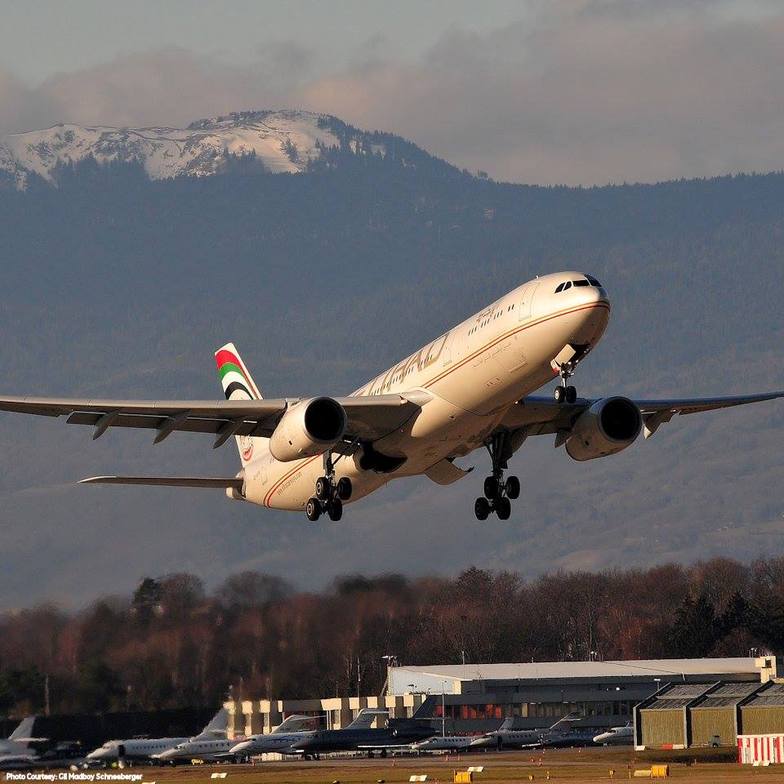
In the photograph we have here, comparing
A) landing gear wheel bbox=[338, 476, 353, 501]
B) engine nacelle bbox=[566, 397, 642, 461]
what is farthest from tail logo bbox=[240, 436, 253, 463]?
engine nacelle bbox=[566, 397, 642, 461]

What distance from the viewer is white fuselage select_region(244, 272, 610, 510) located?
4472 cm

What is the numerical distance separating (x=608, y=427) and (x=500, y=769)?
17.8 m

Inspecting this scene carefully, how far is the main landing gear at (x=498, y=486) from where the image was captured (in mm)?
51906

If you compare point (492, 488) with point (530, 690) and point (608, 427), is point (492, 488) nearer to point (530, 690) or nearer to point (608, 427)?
point (608, 427)

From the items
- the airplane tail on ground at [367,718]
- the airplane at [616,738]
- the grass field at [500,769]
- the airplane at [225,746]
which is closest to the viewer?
the grass field at [500,769]

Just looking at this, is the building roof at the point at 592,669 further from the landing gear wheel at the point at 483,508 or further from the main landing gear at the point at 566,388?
the main landing gear at the point at 566,388

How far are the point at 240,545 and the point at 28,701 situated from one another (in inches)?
2606

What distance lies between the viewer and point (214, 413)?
50.2m

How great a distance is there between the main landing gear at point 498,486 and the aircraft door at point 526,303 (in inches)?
286

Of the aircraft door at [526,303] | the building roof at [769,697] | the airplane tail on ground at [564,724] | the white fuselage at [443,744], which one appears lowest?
the white fuselage at [443,744]

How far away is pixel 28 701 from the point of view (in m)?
73.8

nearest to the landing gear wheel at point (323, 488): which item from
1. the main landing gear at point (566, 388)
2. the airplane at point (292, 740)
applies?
the main landing gear at point (566, 388)

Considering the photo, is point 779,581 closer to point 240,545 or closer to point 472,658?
point 472,658

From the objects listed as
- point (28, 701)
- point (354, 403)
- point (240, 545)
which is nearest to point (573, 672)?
point (28, 701)
